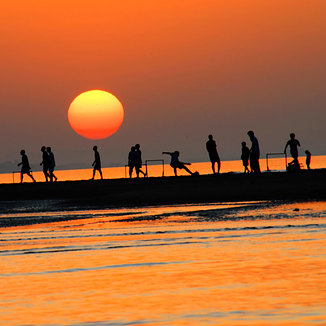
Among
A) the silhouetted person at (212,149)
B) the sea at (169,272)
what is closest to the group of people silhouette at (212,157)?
the silhouetted person at (212,149)

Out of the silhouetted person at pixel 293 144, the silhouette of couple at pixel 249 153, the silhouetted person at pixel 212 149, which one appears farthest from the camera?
the silhouetted person at pixel 212 149

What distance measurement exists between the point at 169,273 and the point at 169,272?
0.33 ft

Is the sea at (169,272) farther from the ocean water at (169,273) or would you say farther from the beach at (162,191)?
the beach at (162,191)

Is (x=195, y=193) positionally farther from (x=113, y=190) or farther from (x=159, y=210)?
(x=159, y=210)

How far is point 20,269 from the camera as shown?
13484 millimetres

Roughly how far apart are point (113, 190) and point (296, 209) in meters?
18.5

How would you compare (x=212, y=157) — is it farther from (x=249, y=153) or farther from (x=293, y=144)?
(x=293, y=144)

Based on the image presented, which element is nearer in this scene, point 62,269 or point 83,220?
point 62,269

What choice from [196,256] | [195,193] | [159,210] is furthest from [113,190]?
[196,256]

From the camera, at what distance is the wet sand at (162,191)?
34031 mm

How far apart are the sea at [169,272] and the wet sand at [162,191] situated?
451 inches

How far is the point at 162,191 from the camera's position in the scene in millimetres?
39750

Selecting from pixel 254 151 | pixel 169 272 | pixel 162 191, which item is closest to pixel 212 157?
pixel 254 151

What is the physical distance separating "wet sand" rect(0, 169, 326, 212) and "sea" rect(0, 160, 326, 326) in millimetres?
11452
